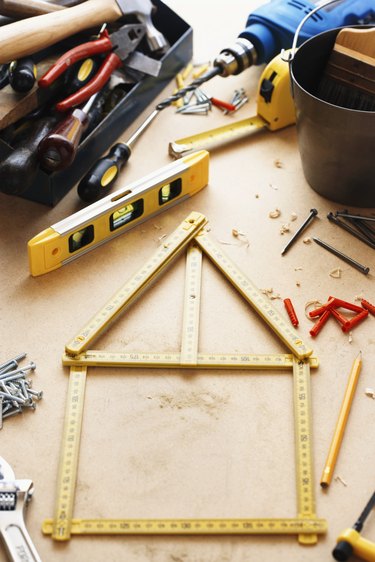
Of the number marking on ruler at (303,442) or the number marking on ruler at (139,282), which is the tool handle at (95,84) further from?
the number marking on ruler at (303,442)

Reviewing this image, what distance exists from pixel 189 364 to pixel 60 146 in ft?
2.00

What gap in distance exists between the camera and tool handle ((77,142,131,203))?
6.28 ft

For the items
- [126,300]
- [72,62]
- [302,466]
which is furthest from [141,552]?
[72,62]

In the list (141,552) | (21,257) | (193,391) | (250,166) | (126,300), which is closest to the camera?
(141,552)

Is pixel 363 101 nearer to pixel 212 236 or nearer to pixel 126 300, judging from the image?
pixel 212 236

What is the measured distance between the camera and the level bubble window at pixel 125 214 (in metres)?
1.86

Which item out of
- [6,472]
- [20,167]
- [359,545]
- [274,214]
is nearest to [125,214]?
[20,167]

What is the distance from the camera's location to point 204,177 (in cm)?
201

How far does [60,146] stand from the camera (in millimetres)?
1790

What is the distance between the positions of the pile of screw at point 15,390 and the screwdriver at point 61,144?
0.49 metres

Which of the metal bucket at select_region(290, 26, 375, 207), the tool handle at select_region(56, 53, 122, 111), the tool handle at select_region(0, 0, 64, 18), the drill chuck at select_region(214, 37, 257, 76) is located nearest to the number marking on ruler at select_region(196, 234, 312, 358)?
the metal bucket at select_region(290, 26, 375, 207)

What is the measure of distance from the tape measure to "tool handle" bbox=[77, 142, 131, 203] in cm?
18

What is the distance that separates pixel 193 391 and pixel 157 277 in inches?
13.3

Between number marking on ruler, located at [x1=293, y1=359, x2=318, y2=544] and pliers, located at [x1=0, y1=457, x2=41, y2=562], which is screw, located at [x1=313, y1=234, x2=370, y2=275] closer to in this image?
number marking on ruler, located at [x1=293, y1=359, x2=318, y2=544]
